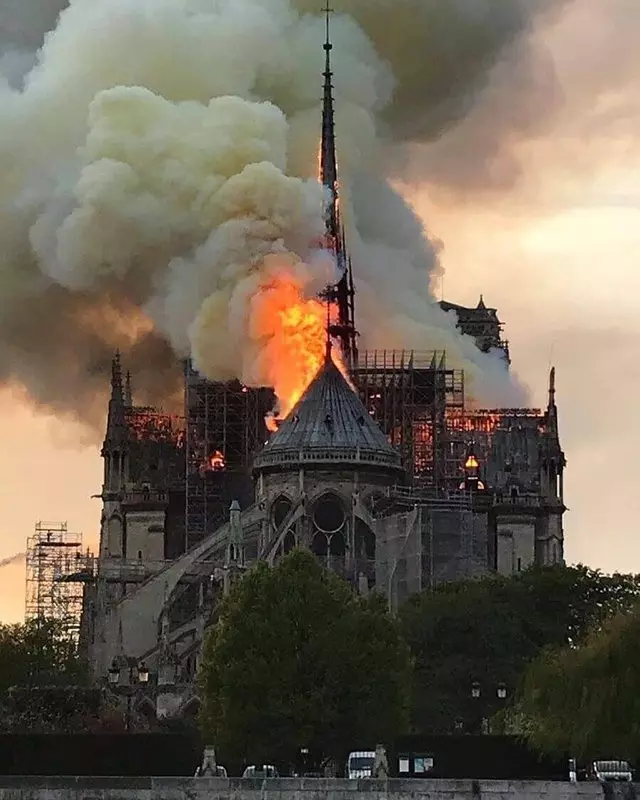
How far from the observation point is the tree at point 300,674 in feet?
311

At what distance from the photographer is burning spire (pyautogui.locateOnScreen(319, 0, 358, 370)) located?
15275 centimetres

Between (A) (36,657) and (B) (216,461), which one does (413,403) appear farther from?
(A) (36,657)

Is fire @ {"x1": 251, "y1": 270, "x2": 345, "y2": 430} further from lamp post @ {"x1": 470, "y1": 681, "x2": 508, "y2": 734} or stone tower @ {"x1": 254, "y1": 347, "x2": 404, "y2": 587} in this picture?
lamp post @ {"x1": 470, "y1": 681, "x2": 508, "y2": 734}

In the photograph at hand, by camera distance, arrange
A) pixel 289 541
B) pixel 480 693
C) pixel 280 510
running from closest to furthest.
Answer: pixel 480 693
pixel 289 541
pixel 280 510

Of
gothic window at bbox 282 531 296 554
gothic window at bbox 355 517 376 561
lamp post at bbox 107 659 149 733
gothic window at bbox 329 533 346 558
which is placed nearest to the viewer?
lamp post at bbox 107 659 149 733

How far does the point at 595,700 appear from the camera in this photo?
85438mm

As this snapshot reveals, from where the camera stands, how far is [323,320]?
485 ft

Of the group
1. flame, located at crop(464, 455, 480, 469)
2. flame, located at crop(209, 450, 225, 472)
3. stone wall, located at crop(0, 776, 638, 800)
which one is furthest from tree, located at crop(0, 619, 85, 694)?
stone wall, located at crop(0, 776, 638, 800)

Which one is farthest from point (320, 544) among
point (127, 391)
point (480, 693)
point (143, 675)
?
point (480, 693)

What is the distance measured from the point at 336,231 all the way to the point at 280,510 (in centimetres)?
1364

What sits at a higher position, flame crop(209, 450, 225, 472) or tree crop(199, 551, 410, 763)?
flame crop(209, 450, 225, 472)

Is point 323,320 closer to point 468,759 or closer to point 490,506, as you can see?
point 490,506

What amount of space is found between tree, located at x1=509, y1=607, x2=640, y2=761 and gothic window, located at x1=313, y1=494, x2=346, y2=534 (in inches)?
2269

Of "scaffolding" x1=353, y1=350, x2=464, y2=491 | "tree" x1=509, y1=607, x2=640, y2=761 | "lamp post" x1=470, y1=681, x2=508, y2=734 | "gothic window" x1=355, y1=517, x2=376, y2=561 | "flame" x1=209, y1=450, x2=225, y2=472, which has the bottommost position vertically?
"tree" x1=509, y1=607, x2=640, y2=761
